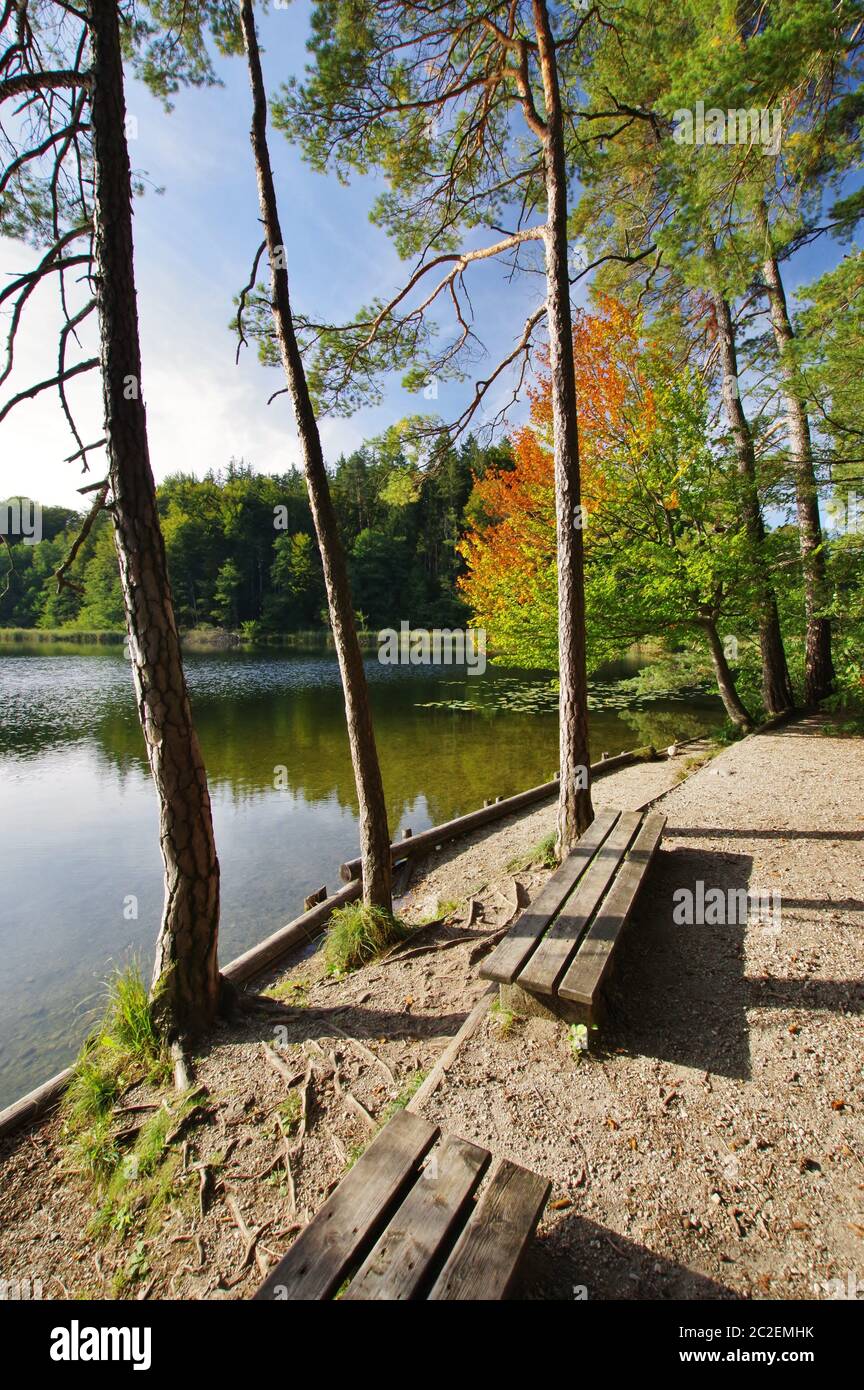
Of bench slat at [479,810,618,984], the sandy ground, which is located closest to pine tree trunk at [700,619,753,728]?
the sandy ground

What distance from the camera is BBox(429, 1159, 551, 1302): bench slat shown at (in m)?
1.60

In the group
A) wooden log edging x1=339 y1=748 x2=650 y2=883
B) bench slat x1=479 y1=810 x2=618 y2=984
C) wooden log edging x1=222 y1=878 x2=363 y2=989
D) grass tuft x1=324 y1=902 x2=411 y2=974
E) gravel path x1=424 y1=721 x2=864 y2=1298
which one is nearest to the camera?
gravel path x1=424 y1=721 x2=864 y2=1298

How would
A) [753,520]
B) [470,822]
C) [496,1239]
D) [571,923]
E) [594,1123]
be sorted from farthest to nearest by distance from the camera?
[753,520] → [470,822] → [571,923] → [594,1123] → [496,1239]

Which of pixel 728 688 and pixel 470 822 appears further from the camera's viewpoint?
pixel 728 688

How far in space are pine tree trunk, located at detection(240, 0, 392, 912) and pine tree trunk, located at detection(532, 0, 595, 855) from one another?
191 centimetres

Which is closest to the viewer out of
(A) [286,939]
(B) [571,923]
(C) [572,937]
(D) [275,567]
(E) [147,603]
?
(C) [572,937]

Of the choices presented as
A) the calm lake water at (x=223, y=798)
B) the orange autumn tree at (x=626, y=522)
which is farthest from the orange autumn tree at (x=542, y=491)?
the calm lake water at (x=223, y=798)

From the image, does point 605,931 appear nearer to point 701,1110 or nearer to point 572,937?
point 572,937

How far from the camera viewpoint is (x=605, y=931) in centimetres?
327

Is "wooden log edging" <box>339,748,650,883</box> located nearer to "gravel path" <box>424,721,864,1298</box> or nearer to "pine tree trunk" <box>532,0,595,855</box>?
"pine tree trunk" <box>532,0,595,855</box>

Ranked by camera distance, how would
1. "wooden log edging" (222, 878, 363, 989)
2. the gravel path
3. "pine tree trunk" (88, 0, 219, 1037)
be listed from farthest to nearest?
"wooden log edging" (222, 878, 363, 989)
"pine tree trunk" (88, 0, 219, 1037)
the gravel path

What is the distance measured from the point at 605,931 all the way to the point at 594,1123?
1.00m

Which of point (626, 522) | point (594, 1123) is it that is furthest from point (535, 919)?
point (626, 522)
